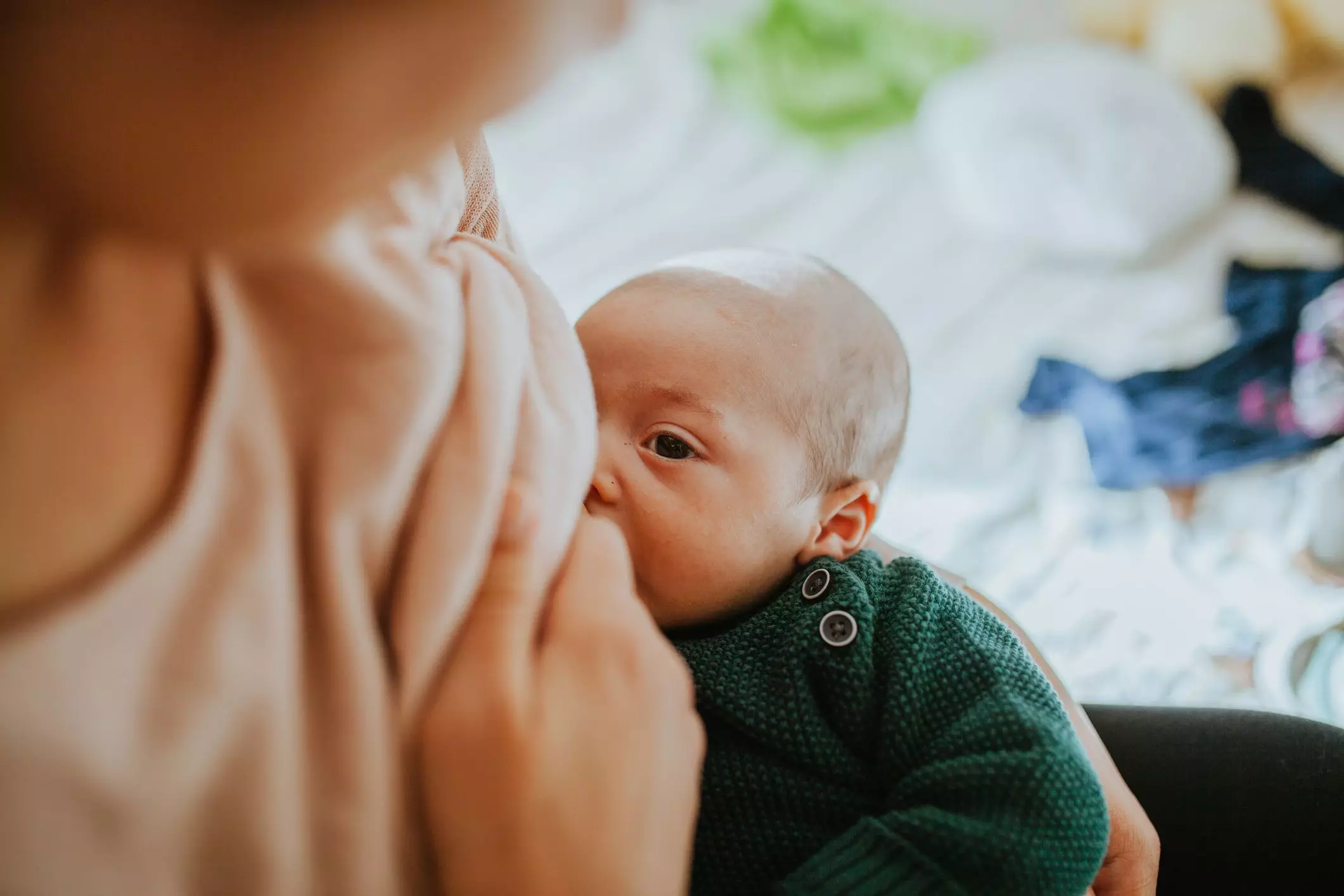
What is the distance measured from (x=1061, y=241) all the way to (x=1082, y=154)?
0.64ft

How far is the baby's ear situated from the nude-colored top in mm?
454

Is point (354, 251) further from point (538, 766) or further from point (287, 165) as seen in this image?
point (538, 766)

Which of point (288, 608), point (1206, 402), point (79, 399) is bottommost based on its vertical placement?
point (1206, 402)

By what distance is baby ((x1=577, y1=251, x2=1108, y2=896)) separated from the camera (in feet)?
2.18

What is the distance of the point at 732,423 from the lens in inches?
34.4

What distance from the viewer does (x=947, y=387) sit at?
1754mm

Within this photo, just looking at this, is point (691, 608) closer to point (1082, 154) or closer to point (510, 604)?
point (510, 604)

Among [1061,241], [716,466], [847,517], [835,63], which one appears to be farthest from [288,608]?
[835,63]

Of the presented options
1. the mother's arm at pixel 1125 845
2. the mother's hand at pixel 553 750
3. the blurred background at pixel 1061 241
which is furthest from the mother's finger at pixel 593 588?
the blurred background at pixel 1061 241

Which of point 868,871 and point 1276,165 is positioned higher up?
point 1276,165

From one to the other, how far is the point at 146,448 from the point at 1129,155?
209cm

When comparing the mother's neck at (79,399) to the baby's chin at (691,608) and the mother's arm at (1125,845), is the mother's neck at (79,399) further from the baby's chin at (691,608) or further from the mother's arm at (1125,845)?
the mother's arm at (1125,845)

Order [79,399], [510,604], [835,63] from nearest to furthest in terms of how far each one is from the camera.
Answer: [79,399], [510,604], [835,63]

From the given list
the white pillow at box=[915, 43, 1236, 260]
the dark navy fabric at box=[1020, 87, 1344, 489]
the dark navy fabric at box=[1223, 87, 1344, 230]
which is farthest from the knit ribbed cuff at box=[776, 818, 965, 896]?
the dark navy fabric at box=[1223, 87, 1344, 230]
